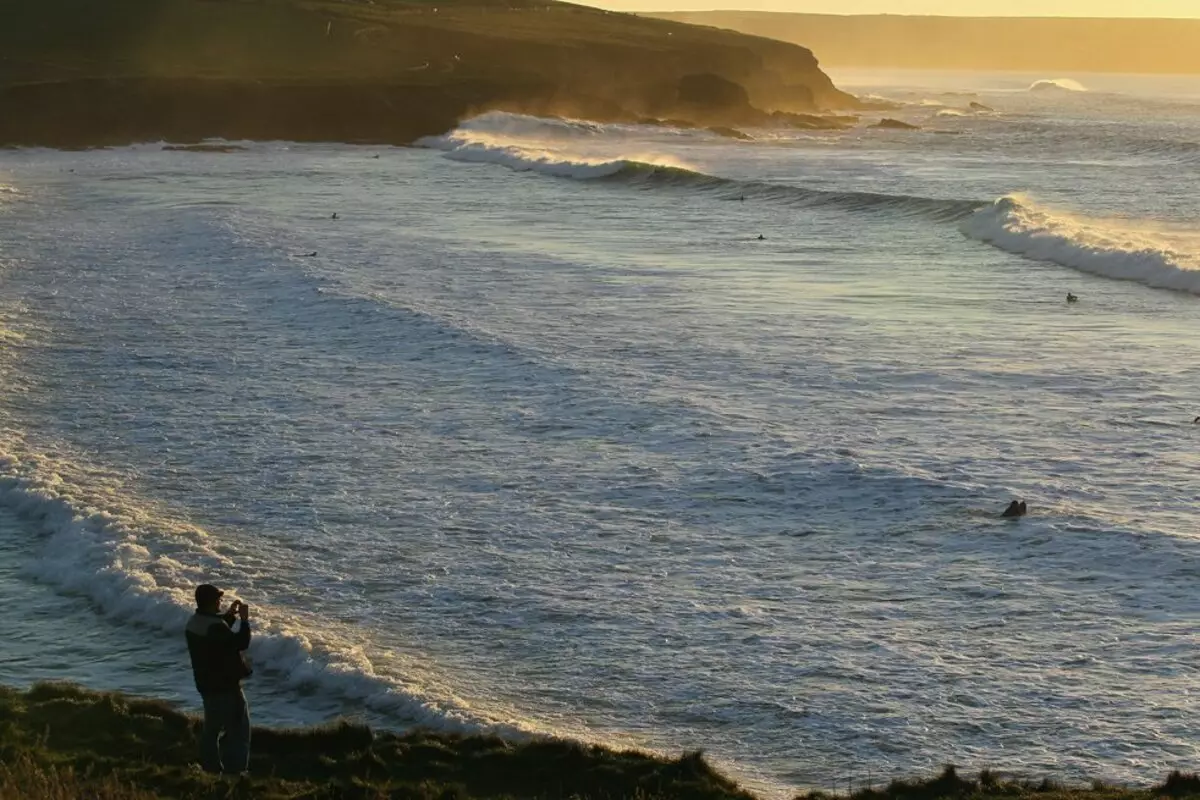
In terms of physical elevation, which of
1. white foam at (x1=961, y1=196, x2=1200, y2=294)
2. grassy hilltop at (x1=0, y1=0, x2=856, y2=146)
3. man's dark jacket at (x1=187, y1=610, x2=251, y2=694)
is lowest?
man's dark jacket at (x1=187, y1=610, x2=251, y2=694)

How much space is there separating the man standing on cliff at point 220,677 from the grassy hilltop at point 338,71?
64.5 m

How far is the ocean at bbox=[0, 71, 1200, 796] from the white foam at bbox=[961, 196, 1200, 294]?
18cm

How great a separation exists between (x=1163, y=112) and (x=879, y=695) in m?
116

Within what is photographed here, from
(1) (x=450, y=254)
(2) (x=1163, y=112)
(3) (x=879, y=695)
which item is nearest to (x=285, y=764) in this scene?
(3) (x=879, y=695)

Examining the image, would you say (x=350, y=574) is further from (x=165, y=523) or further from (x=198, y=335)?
(x=198, y=335)

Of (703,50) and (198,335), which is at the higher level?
(703,50)

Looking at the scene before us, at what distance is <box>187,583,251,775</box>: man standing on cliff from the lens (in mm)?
9711

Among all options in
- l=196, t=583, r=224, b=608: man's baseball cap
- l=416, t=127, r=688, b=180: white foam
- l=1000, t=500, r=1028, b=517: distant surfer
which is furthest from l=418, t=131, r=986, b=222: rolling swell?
l=196, t=583, r=224, b=608: man's baseball cap

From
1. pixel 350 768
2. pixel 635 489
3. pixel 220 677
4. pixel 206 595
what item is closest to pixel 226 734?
pixel 220 677

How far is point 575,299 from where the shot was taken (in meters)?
28.7

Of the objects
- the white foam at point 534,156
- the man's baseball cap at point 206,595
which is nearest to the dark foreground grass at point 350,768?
the man's baseball cap at point 206,595

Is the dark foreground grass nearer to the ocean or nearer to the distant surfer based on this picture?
the ocean

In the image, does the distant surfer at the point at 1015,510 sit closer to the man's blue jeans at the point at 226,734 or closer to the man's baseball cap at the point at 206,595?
the man's blue jeans at the point at 226,734

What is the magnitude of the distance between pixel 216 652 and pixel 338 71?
85.3 meters
